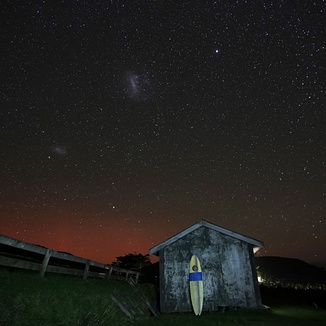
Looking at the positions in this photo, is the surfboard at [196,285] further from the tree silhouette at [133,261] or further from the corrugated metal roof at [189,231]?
the tree silhouette at [133,261]

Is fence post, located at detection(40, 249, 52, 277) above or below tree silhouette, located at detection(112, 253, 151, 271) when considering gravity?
below

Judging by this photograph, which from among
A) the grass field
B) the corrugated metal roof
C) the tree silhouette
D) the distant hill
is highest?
the distant hill

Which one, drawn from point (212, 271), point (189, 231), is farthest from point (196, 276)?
point (189, 231)

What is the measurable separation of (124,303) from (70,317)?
3513 millimetres

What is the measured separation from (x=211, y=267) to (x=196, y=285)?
46.8 inches

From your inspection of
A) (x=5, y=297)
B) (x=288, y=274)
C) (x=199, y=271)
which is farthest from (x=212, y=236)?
→ (x=288, y=274)

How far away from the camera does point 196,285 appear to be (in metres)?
13.0

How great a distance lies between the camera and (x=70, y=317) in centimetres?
550

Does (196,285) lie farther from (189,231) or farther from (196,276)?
(189,231)

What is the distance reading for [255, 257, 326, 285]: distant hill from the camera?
9988 cm

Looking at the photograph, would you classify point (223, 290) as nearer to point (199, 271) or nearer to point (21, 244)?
point (199, 271)

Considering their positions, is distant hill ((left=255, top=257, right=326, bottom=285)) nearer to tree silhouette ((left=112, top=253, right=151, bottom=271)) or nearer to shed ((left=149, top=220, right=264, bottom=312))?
tree silhouette ((left=112, top=253, right=151, bottom=271))

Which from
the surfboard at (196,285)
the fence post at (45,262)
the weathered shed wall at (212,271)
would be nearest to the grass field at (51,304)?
the fence post at (45,262)

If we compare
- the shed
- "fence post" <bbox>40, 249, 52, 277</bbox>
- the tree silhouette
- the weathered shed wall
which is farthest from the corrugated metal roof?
the tree silhouette
